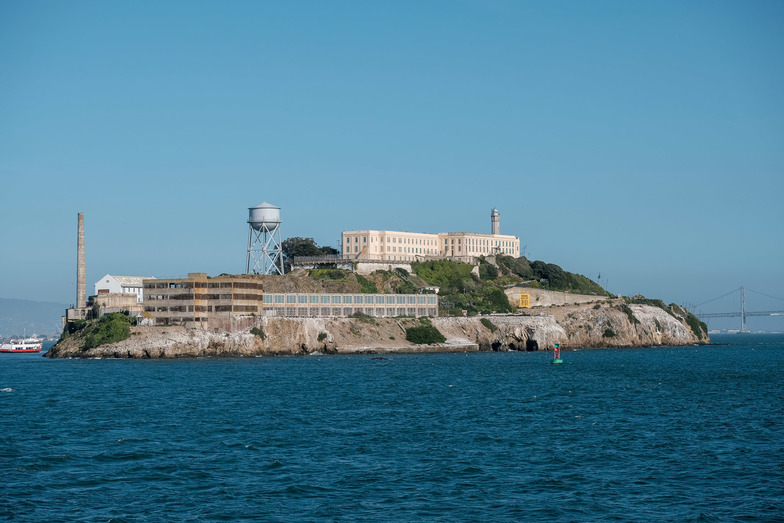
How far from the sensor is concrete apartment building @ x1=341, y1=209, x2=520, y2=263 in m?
177

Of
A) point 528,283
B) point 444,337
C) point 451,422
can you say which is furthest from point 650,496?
point 528,283

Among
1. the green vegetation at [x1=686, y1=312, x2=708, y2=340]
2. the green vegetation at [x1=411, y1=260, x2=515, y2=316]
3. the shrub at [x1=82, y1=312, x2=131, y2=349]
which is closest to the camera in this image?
the shrub at [x1=82, y1=312, x2=131, y2=349]

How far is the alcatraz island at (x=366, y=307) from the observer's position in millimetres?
125125

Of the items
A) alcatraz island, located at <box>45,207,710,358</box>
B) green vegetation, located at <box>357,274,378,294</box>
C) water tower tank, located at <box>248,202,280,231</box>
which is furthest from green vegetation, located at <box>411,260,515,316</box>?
water tower tank, located at <box>248,202,280,231</box>

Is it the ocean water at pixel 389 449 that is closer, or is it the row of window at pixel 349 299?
the ocean water at pixel 389 449

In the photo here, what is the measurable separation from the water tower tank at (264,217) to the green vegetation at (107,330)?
1396 inches

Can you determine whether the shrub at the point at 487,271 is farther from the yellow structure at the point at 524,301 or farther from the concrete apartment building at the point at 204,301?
the concrete apartment building at the point at 204,301

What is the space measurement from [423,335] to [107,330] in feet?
147

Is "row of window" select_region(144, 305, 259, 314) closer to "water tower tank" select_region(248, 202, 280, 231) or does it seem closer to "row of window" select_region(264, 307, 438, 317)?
"row of window" select_region(264, 307, 438, 317)

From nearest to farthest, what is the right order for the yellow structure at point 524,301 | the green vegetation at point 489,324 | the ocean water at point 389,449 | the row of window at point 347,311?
the ocean water at point 389,449 < the row of window at point 347,311 < the green vegetation at point 489,324 < the yellow structure at point 524,301

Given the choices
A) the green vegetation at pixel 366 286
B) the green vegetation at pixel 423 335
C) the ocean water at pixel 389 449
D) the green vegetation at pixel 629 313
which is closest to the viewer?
the ocean water at pixel 389 449

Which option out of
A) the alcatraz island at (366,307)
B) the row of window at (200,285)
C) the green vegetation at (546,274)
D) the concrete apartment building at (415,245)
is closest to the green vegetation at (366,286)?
the alcatraz island at (366,307)

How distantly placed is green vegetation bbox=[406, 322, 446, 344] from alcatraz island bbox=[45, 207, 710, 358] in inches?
7.5

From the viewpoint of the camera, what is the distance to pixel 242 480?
130ft
